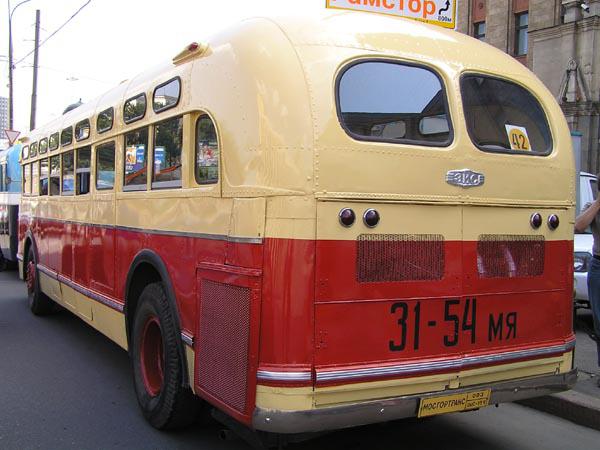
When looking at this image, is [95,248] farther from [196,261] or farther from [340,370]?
[340,370]

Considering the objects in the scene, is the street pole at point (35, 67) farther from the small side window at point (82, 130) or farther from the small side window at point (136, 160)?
the small side window at point (136, 160)

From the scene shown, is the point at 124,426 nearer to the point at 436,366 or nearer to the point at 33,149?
the point at 436,366

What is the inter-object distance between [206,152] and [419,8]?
3156mm

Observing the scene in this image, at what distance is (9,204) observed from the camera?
13609 millimetres

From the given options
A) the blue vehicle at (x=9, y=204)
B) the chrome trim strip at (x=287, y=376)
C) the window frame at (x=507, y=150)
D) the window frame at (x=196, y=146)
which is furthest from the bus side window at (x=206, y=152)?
the blue vehicle at (x=9, y=204)

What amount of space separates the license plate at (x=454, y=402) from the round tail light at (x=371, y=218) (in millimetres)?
1032

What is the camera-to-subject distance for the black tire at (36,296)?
8750mm

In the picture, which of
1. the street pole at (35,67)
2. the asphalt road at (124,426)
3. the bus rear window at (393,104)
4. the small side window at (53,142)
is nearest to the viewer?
the bus rear window at (393,104)

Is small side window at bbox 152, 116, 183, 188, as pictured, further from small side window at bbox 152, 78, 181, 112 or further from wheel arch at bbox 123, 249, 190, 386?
wheel arch at bbox 123, 249, 190, 386

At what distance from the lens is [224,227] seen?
3543 millimetres

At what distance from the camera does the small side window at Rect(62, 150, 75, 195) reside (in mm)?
6957

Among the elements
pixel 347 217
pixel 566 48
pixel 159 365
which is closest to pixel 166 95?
pixel 347 217

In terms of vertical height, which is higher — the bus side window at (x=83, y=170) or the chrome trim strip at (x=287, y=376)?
the bus side window at (x=83, y=170)

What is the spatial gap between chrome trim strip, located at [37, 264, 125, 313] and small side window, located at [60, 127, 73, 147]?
63.2 inches
